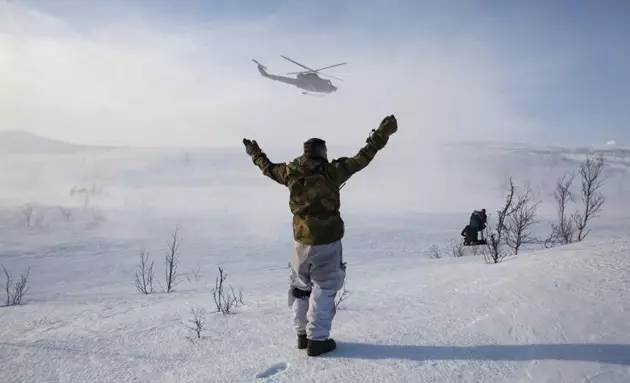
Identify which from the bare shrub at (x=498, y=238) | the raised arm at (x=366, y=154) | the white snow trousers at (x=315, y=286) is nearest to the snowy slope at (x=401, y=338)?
the white snow trousers at (x=315, y=286)

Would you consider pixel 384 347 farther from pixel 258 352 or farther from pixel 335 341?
pixel 258 352

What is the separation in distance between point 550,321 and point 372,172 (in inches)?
3921

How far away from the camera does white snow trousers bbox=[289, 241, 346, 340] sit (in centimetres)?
232

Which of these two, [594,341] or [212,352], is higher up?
[594,341]

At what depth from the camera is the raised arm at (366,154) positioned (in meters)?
2.40

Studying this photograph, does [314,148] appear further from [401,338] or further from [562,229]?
[562,229]

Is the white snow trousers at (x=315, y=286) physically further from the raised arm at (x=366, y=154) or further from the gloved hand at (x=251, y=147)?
the gloved hand at (x=251, y=147)

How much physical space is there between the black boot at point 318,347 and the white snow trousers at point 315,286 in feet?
0.08

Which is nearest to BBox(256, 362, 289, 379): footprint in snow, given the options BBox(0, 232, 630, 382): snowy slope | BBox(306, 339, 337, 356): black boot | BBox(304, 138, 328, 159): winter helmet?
BBox(0, 232, 630, 382): snowy slope

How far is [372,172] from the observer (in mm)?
100938

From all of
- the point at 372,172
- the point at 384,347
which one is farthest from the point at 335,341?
the point at 372,172

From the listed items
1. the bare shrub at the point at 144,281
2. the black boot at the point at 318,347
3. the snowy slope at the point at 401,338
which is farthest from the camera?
the bare shrub at the point at 144,281

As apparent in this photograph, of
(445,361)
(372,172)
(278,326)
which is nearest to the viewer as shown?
(445,361)

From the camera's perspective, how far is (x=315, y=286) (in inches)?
95.4
